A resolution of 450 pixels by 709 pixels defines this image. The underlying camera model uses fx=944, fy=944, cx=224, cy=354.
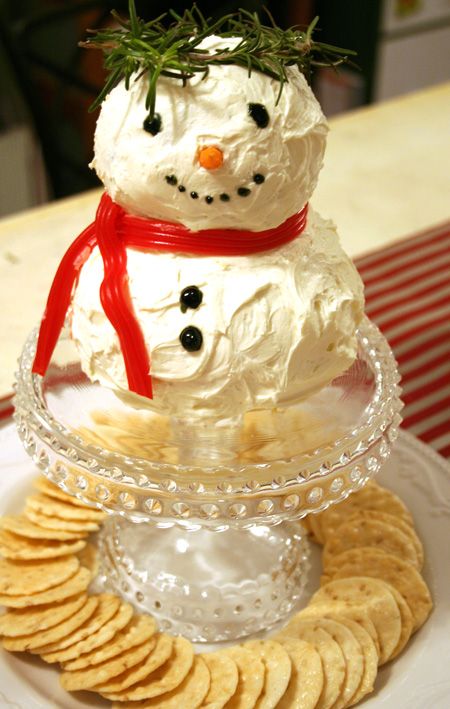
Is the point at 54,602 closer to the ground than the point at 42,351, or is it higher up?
closer to the ground

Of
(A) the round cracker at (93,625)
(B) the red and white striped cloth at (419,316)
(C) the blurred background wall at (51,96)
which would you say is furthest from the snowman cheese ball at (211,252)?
(C) the blurred background wall at (51,96)

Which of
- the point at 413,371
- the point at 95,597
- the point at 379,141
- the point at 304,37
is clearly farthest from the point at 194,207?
the point at 379,141

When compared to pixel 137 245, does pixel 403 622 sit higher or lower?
lower

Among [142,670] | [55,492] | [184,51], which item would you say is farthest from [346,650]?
[184,51]

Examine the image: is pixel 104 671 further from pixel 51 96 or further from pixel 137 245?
pixel 51 96

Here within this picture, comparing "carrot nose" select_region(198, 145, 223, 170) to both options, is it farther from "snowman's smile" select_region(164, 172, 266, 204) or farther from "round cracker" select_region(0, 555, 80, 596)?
"round cracker" select_region(0, 555, 80, 596)

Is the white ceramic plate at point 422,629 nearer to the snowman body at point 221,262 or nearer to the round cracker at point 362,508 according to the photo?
the round cracker at point 362,508

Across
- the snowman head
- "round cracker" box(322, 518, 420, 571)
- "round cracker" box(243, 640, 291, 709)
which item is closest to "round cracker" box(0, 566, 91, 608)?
"round cracker" box(243, 640, 291, 709)

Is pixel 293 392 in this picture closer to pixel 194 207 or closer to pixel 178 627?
pixel 194 207
